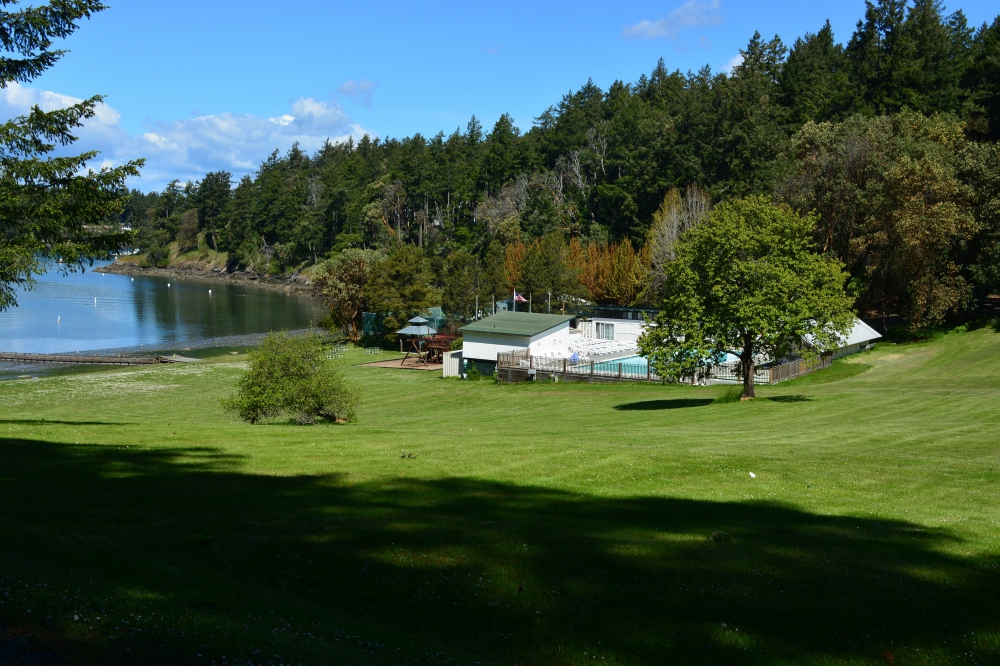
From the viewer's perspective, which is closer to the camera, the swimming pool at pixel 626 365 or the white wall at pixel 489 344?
the swimming pool at pixel 626 365

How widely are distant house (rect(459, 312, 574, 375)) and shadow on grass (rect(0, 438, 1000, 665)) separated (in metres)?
43.3

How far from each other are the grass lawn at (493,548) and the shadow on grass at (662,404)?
12.9 m

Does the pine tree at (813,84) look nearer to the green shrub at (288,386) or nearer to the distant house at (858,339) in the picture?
Answer: the distant house at (858,339)

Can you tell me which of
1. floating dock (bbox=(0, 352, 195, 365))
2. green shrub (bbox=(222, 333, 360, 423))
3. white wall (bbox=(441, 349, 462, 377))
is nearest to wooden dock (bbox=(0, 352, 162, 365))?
floating dock (bbox=(0, 352, 195, 365))

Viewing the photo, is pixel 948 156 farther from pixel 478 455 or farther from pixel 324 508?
pixel 324 508

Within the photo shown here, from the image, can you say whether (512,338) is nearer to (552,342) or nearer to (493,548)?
(552,342)

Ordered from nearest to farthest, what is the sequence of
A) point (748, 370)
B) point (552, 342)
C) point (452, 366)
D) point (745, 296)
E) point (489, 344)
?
1. point (745, 296)
2. point (748, 370)
3. point (489, 344)
4. point (552, 342)
5. point (452, 366)

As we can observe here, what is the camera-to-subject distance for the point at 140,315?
4333 inches

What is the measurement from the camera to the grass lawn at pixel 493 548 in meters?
7.33

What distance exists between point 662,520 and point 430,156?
507 feet

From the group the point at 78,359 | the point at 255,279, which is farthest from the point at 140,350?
the point at 255,279

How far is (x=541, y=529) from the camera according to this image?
37.7 feet

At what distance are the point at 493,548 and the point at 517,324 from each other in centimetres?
4947

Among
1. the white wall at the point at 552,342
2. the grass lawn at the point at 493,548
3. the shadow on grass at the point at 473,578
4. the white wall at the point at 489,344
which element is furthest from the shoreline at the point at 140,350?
the shadow on grass at the point at 473,578
